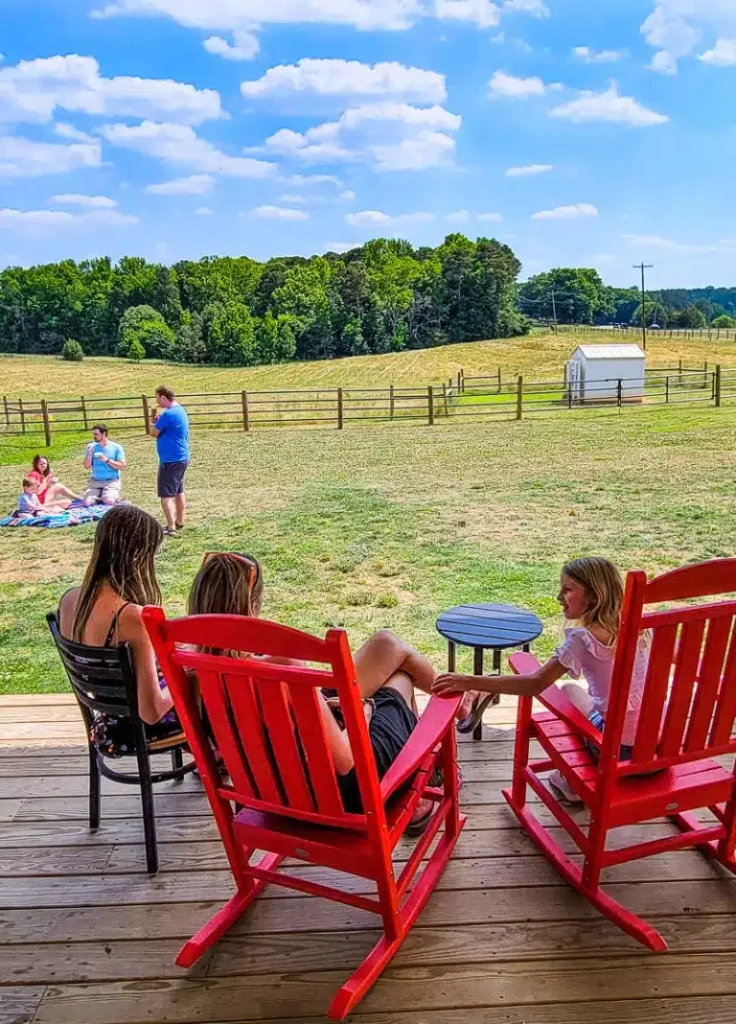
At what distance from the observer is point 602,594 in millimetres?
1820

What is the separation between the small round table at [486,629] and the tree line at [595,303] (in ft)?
132

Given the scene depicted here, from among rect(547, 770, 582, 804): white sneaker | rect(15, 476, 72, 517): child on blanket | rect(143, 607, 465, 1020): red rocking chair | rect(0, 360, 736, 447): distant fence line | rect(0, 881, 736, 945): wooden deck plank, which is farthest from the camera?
rect(0, 360, 736, 447): distant fence line

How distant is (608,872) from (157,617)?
129 cm

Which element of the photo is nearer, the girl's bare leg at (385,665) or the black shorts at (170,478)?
the girl's bare leg at (385,665)

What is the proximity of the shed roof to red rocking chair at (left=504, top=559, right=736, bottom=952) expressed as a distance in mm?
19858

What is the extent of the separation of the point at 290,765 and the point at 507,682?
23.9 inches

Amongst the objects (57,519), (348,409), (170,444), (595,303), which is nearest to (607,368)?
(348,409)

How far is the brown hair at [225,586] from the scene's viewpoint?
5.92 ft

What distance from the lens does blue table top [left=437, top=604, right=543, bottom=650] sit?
2.48 metres

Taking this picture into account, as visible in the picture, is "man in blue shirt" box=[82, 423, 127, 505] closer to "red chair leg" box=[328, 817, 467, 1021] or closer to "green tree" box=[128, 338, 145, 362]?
"red chair leg" box=[328, 817, 467, 1021]

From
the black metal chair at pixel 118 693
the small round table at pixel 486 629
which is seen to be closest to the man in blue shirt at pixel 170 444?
the small round table at pixel 486 629

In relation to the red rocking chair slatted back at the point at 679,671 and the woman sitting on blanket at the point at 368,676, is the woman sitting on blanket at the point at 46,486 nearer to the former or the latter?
the woman sitting on blanket at the point at 368,676

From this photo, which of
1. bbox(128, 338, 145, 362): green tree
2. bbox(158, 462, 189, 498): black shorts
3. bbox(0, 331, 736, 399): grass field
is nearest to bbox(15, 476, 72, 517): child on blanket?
bbox(158, 462, 189, 498): black shorts

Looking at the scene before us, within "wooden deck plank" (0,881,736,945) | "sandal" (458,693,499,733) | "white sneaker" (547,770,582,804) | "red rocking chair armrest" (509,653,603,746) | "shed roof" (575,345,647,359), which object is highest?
"shed roof" (575,345,647,359)
